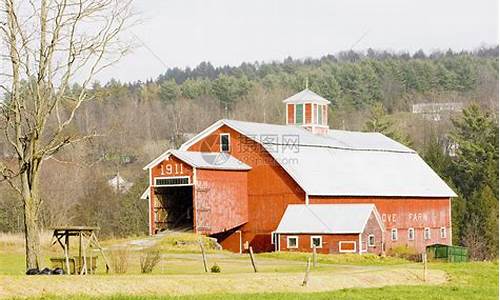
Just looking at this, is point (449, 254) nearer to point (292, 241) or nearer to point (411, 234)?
point (411, 234)

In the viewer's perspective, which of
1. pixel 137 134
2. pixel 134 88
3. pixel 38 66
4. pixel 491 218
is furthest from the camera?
pixel 134 88

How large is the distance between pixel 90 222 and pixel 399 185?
77.9 ft

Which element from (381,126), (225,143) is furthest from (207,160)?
(381,126)

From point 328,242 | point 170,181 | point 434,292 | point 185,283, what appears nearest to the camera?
point 185,283

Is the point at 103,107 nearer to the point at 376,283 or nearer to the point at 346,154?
the point at 346,154

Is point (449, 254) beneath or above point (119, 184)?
beneath

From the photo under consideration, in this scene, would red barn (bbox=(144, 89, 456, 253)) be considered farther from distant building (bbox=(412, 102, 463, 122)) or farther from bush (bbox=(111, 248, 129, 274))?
distant building (bbox=(412, 102, 463, 122))

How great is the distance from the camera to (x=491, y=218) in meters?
A: 62.3

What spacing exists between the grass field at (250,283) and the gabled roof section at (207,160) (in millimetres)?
8553

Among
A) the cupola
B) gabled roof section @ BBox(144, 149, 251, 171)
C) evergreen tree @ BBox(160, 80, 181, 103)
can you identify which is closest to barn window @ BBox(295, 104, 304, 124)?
the cupola

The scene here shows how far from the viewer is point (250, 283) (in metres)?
26.9

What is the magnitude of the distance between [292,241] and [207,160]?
21.1ft

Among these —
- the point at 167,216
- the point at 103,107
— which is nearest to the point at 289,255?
the point at 167,216

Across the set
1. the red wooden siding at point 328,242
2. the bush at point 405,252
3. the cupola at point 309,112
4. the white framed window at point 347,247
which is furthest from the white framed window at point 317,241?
the cupola at point 309,112
